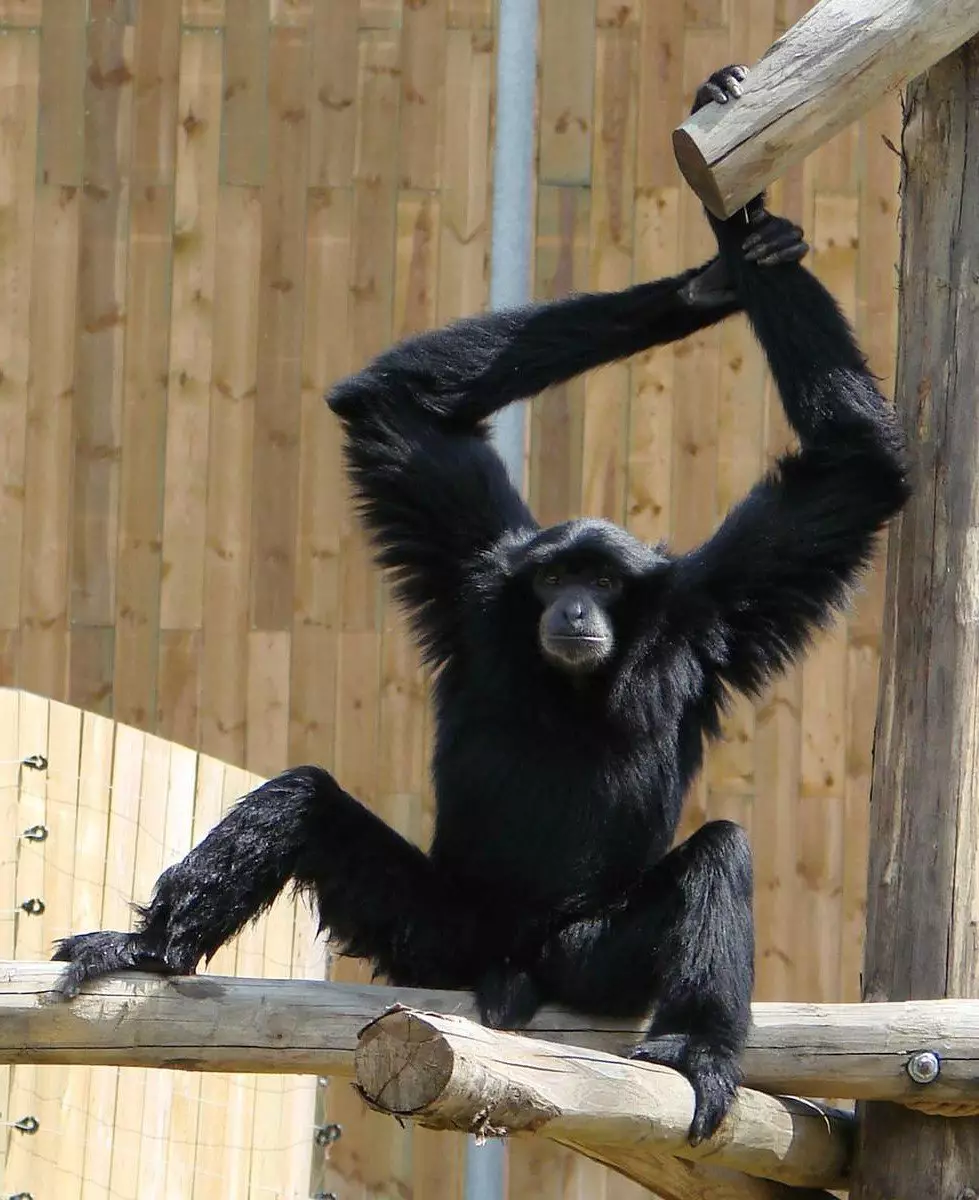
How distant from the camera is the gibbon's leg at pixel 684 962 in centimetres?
532

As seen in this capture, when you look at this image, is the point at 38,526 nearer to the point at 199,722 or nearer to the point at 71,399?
the point at 71,399

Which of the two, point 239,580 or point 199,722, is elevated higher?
point 239,580

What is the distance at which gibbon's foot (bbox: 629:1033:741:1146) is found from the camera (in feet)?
17.1

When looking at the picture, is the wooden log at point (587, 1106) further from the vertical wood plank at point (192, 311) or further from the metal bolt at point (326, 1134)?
the vertical wood plank at point (192, 311)

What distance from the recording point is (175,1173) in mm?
7535

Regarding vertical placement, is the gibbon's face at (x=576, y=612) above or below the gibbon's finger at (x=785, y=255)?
below

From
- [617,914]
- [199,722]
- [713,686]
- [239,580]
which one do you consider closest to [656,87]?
[239,580]

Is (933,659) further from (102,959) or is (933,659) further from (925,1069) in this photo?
(102,959)

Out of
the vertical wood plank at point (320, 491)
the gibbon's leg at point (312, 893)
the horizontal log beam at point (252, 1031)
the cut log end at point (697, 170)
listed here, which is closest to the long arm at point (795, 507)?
the cut log end at point (697, 170)

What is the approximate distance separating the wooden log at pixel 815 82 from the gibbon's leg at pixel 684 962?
1935mm

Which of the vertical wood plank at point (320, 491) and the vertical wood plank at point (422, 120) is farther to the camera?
the vertical wood plank at point (422, 120)

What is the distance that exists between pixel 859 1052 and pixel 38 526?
6062mm

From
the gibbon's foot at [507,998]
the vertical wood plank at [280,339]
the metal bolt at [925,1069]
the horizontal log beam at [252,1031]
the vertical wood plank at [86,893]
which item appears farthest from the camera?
the vertical wood plank at [280,339]

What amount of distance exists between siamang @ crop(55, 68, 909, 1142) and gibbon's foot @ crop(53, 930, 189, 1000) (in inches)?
0.6
